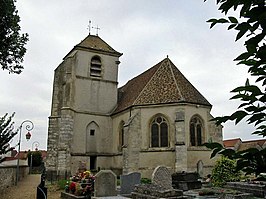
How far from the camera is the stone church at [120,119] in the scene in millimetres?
22453

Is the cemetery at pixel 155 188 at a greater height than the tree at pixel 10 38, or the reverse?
the tree at pixel 10 38

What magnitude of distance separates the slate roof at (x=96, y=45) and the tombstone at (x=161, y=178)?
746 inches

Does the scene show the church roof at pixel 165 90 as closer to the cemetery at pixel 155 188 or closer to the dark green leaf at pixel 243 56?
the cemetery at pixel 155 188

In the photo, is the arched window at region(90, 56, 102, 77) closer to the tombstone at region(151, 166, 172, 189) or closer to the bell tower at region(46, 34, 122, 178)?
the bell tower at region(46, 34, 122, 178)

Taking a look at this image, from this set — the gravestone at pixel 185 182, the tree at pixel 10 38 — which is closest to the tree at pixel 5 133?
the tree at pixel 10 38

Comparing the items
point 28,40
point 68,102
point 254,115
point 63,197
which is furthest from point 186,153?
point 254,115

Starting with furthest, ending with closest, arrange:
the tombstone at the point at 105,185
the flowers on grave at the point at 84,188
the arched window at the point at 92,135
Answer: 1. the arched window at the point at 92,135
2. the flowers on grave at the point at 84,188
3. the tombstone at the point at 105,185

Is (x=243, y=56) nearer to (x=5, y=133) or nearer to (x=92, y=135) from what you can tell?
(x=5, y=133)

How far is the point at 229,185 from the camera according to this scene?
580 inches

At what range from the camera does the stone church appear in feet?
73.7

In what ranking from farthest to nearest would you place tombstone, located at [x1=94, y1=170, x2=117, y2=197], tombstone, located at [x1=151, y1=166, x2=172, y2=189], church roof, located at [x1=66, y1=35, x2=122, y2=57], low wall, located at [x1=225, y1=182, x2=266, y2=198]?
church roof, located at [x1=66, y1=35, x2=122, y2=57]
tombstone, located at [x1=151, y1=166, x2=172, y2=189]
low wall, located at [x1=225, y1=182, x2=266, y2=198]
tombstone, located at [x1=94, y1=170, x2=117, y2=197]

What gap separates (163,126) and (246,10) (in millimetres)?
21726

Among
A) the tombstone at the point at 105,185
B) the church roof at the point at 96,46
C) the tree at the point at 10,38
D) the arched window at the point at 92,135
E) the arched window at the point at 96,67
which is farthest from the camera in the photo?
the church roof at the point at 96,46

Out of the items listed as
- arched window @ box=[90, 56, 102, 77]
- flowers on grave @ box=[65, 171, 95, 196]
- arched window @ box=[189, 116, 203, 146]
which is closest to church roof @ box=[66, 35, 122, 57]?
arched window @ box=[90, 56, 102, 77]
